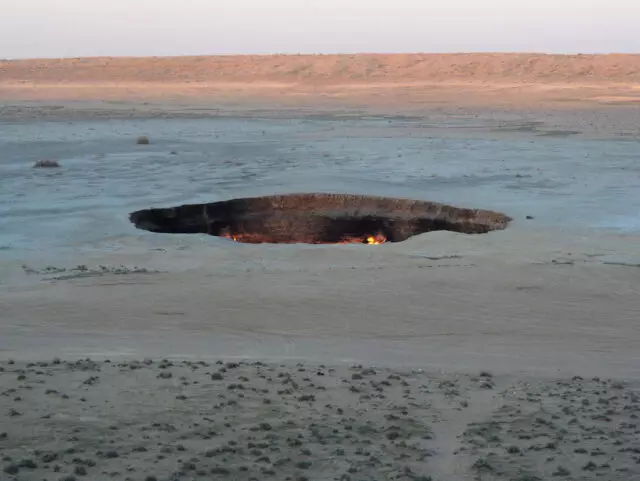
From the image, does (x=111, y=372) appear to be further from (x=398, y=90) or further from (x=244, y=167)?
(x=398, y=90)

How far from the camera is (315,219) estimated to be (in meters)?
13.0

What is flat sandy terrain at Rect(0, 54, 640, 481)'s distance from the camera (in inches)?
186

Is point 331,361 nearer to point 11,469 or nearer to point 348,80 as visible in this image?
point 11,469

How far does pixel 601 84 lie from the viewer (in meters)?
44.4

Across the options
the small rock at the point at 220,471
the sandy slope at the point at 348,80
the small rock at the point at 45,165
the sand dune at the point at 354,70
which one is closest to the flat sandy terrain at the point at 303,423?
the small rock at the point at 220,471

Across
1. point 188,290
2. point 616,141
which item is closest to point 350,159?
point 616,141

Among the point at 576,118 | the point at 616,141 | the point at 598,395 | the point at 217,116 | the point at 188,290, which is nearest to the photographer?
the point at 598,395

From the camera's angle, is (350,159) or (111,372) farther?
(350,159)

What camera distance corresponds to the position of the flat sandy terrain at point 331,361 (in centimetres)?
472

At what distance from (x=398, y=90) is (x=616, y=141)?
75.5 ft

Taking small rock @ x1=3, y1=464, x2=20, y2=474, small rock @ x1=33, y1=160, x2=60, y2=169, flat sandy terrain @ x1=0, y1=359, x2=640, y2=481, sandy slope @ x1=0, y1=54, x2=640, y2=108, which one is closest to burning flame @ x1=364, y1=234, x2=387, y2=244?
flat sandy terrain @ x1=0, y1=359, x2=640, y2=481

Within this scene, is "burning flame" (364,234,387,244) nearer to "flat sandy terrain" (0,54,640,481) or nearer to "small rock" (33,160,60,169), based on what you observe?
"flat sandy terrain" (0,54,640,481)

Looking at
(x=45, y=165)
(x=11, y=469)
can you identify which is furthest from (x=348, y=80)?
(x=11, y=469)

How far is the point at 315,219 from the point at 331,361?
21.3 ft
